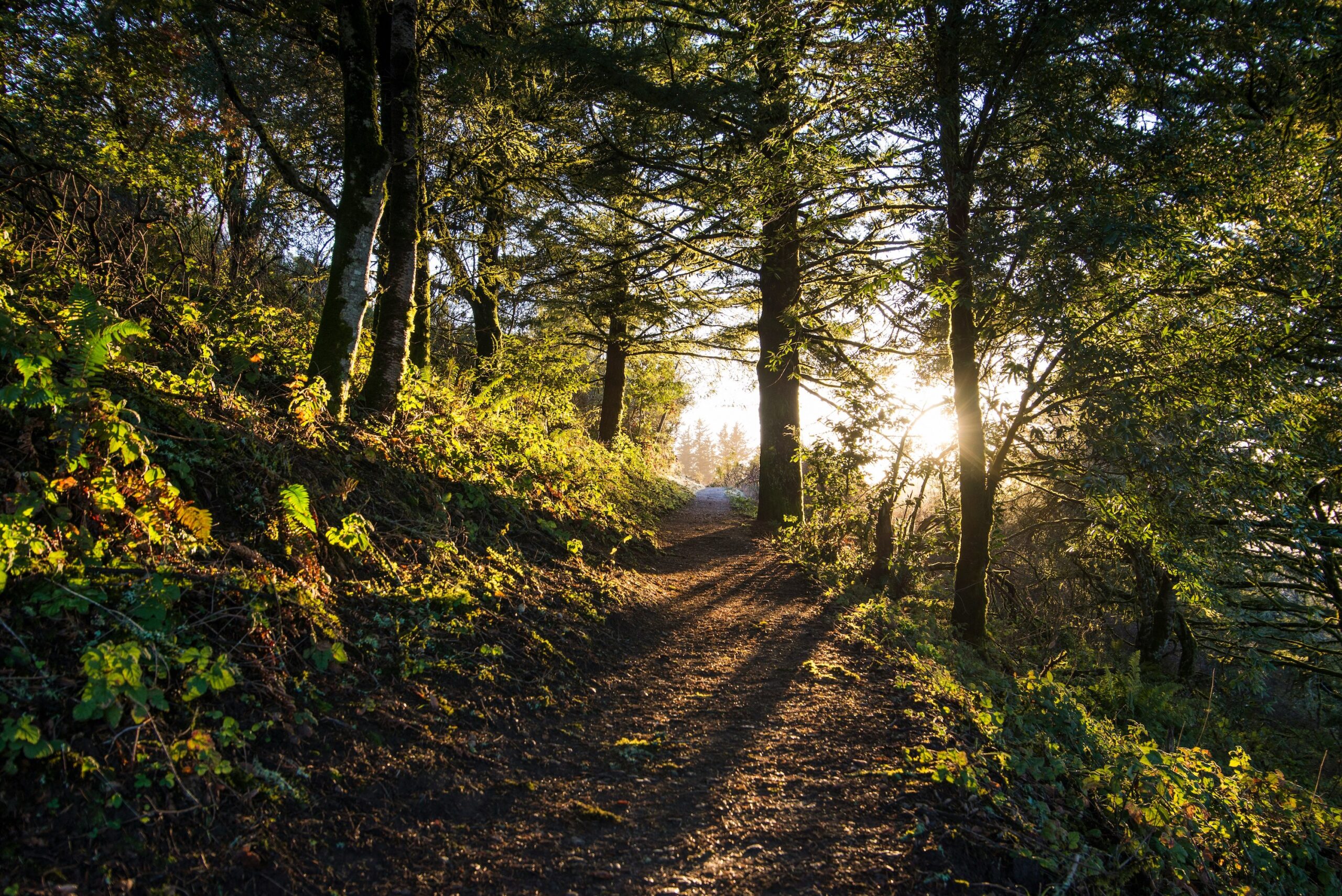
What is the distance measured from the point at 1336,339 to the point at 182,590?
10.7m

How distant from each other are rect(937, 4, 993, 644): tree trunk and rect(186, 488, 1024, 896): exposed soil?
3711mm

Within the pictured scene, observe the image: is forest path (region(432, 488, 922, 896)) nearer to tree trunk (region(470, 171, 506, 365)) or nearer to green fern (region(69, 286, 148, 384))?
green fern (region(69, 286, 148, 384))

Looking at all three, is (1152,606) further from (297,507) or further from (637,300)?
(297,507)

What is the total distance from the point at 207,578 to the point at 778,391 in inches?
421

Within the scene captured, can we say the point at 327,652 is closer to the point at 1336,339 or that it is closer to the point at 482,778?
the point at 482,778

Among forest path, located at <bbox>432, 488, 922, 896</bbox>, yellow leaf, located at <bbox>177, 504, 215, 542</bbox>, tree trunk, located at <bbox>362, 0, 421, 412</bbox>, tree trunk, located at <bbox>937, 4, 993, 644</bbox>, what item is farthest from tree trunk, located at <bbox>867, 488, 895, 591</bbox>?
yellow leaf, located at <bbox>177, 504, 215, 542</bbox>

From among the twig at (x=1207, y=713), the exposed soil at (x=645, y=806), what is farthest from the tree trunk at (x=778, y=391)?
the exposed soil at (x=645, y=806)

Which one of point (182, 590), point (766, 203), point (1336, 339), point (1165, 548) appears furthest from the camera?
point (766, 203)

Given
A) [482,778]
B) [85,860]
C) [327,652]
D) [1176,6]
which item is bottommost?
[482,778]

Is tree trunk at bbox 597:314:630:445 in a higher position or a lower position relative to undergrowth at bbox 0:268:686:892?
higher

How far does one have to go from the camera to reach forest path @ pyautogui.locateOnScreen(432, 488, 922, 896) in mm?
2703

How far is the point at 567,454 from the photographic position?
440 inches

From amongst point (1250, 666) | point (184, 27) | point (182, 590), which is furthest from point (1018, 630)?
point (184, 27)

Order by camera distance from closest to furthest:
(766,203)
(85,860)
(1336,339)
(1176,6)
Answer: (85,860) → (1176,6) → (1336,339) → (766,203)
